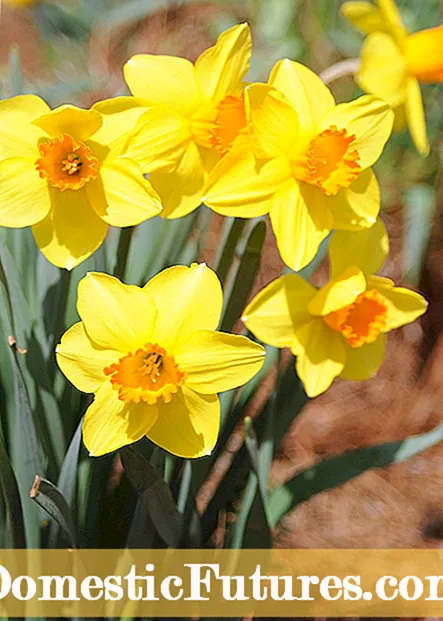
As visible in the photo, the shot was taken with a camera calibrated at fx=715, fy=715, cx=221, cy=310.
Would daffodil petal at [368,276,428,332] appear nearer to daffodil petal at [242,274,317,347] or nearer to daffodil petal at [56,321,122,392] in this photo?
daffodil petal at [242,274,317,347]

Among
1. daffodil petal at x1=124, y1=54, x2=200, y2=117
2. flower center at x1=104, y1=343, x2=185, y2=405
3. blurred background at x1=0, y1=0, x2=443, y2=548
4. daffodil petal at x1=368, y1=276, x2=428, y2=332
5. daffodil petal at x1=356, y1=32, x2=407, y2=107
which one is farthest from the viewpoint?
blurred background at x1=0, y1=0, x2=443, y2=548

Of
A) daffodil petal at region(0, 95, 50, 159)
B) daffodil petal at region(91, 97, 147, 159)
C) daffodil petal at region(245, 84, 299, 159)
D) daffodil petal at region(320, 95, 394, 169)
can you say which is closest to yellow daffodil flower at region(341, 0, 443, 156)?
daffodil petal at region(320, 95, 394, 169)

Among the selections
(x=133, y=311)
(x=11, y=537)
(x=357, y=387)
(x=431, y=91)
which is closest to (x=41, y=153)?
(x=133, y=311)

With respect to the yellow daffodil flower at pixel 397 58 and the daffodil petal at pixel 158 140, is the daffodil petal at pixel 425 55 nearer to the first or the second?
the yellow daffodil flower at pixel 397 58

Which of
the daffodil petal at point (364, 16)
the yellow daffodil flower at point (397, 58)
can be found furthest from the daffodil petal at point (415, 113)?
the daffodil petal at point (364, 16)

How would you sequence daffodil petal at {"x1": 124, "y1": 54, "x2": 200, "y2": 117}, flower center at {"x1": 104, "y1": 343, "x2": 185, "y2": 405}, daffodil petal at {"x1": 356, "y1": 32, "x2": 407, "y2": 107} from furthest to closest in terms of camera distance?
daffodil petal at {"x1": 356, "y1": 32, "x2": 407, "y2": 107} < daffodil petal at {"x1": 124, "y1": 54, "x2": 200, "y2": 117} < flower center at {"x1": 104, "y1": 343, "x2": 185, "y2": 405}

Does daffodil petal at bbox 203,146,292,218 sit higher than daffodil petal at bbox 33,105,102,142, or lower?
lower

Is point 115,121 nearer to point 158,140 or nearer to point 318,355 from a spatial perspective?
point 158,140

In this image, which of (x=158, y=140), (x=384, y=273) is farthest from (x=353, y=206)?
(x=384, y=273)

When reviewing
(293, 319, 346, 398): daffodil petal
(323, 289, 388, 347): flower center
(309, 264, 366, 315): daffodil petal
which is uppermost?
(309, 264, 366, 315): daffodil petal
